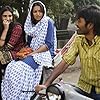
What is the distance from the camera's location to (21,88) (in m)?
4.95

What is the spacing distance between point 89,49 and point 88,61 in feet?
0.35

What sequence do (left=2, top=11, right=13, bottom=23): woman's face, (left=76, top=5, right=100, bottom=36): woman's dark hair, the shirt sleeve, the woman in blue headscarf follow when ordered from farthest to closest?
(left=2, top=11, right=13, bottom=23): woman's face
the woman in blue headscarf
the shirt sleeve
(left=76, top=5, right=100, bottom=36): woman's dark hair

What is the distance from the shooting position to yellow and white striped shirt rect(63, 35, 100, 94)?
10.9 ft

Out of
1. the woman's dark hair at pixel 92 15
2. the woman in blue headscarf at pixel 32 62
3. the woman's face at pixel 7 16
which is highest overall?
the woman's dark hair at pixel 92 15

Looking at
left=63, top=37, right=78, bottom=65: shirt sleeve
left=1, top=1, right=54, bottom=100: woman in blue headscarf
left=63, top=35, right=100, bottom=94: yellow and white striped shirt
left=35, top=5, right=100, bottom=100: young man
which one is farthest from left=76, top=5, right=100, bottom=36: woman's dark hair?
left=1, top=1, right=54, bottom=100: woman in blue headscarf

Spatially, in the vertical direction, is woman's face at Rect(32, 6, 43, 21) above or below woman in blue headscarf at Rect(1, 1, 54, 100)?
above

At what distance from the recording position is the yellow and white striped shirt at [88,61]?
131 inches

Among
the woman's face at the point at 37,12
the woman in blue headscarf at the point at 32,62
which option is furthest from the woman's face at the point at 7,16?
the woman's face at the point at 37,12

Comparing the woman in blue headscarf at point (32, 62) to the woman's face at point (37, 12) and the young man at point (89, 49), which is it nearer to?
the woman's face at point (37, 12)

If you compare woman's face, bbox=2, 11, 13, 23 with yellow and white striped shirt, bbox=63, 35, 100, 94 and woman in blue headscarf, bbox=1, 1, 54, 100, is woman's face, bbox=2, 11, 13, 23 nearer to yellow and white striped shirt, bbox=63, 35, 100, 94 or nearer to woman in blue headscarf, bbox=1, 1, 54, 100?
woman in blue headscarf, bbox=1, 1, 54, 100

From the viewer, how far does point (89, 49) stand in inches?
132

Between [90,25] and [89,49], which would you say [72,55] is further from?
[90,25]

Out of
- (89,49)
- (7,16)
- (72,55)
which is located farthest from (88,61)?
(7,16)

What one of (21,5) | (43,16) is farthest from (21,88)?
(21,5)
